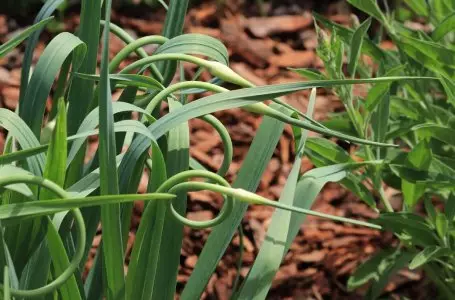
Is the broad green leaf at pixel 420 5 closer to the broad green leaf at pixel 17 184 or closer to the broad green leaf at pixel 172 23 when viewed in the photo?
the broad green leaf at pixel 172 23

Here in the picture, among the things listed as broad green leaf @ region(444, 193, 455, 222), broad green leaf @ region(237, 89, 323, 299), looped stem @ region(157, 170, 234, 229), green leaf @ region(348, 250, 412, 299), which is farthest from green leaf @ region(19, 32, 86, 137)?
green leaf @ region(348, 250, 412, 299)

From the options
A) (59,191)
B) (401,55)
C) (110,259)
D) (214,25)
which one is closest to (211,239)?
(110,259)

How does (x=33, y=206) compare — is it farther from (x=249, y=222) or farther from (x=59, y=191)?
(x=249, y=222)

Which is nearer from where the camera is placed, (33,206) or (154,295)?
(33,206)

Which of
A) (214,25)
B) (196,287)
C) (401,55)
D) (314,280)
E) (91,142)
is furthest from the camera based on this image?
(214,25)

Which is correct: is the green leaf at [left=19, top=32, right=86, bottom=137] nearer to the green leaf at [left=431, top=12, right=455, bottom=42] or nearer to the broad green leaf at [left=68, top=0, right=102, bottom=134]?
the broad green leaf at [left=68, top=0, right=102, bottom=134]

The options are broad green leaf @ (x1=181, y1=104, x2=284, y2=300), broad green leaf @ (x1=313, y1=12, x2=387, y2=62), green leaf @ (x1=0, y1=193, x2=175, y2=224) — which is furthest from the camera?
broad green leaf @ (x1=313, y1=12, x2=387, y2=62)
